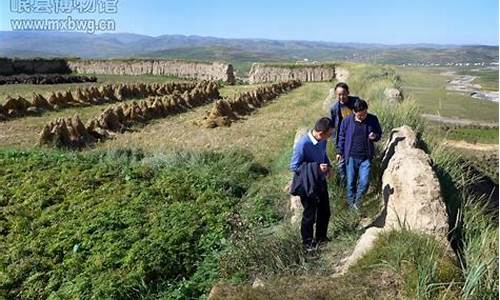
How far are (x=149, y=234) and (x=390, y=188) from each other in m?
3.32

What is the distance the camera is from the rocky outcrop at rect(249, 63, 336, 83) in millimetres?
33438

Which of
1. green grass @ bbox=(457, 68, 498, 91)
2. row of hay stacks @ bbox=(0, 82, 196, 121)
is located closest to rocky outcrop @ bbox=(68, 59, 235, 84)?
row of hay stacks @ bbox=(0, 82, 196, 121)

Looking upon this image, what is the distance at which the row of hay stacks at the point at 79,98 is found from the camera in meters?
17.1

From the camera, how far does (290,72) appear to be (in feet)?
114

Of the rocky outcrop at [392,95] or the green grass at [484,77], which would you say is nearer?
the rocky outcrop at [392,95]

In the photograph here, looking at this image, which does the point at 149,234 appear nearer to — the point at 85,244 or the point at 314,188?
the point at 85,244

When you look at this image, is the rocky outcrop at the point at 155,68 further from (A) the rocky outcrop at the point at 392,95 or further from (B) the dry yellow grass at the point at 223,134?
(A) the rocky outcrop at the point at 392,95

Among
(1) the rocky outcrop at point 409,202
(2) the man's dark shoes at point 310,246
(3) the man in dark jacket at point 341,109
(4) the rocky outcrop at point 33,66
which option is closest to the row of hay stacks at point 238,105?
(3) the man in dark jacket at point 341,109

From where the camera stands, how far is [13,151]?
37.8 ft

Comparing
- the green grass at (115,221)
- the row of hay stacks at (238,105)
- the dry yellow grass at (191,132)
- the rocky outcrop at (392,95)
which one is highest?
the rocky outcrop at (392,95)

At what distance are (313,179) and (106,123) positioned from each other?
10147 mm

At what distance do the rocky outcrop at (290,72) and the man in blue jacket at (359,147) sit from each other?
26358 mm

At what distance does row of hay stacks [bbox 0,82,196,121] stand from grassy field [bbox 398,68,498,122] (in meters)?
10.6

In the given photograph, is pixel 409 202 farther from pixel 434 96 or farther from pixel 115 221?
pixel 434 96
